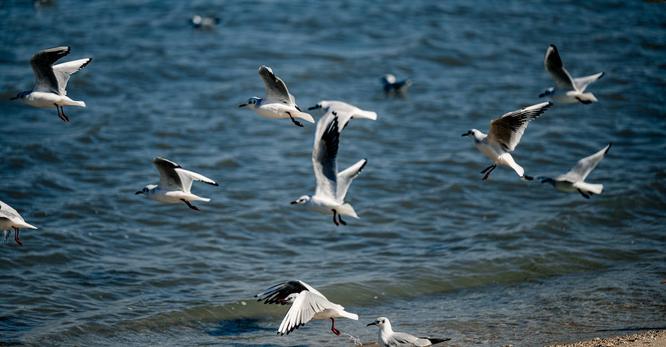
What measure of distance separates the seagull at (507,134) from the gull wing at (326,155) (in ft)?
5.14

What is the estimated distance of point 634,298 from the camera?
8.63m

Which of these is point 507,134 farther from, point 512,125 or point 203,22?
point 203,22

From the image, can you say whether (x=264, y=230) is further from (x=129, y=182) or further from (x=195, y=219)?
(x=129, y=182)

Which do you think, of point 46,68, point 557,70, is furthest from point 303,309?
point 557,70

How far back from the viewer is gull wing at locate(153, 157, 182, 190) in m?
8.91

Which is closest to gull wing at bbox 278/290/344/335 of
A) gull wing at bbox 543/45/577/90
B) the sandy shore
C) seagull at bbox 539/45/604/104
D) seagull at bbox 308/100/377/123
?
the sandy shore

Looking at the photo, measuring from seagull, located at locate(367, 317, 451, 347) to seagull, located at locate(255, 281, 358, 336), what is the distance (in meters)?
0.26

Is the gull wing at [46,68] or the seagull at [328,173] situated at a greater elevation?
the gull wing at [46,68]

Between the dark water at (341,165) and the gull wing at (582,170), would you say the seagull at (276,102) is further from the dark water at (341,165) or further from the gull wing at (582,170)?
the gull wing at (582,170)

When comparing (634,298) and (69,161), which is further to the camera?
(69,161)

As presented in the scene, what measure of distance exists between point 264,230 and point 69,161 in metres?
3.68

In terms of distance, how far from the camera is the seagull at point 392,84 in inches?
636

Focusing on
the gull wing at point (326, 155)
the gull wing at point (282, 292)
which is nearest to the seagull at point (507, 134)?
the gull wing at point (326, 155)

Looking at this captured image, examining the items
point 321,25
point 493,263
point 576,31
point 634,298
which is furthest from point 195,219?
point 576,31
